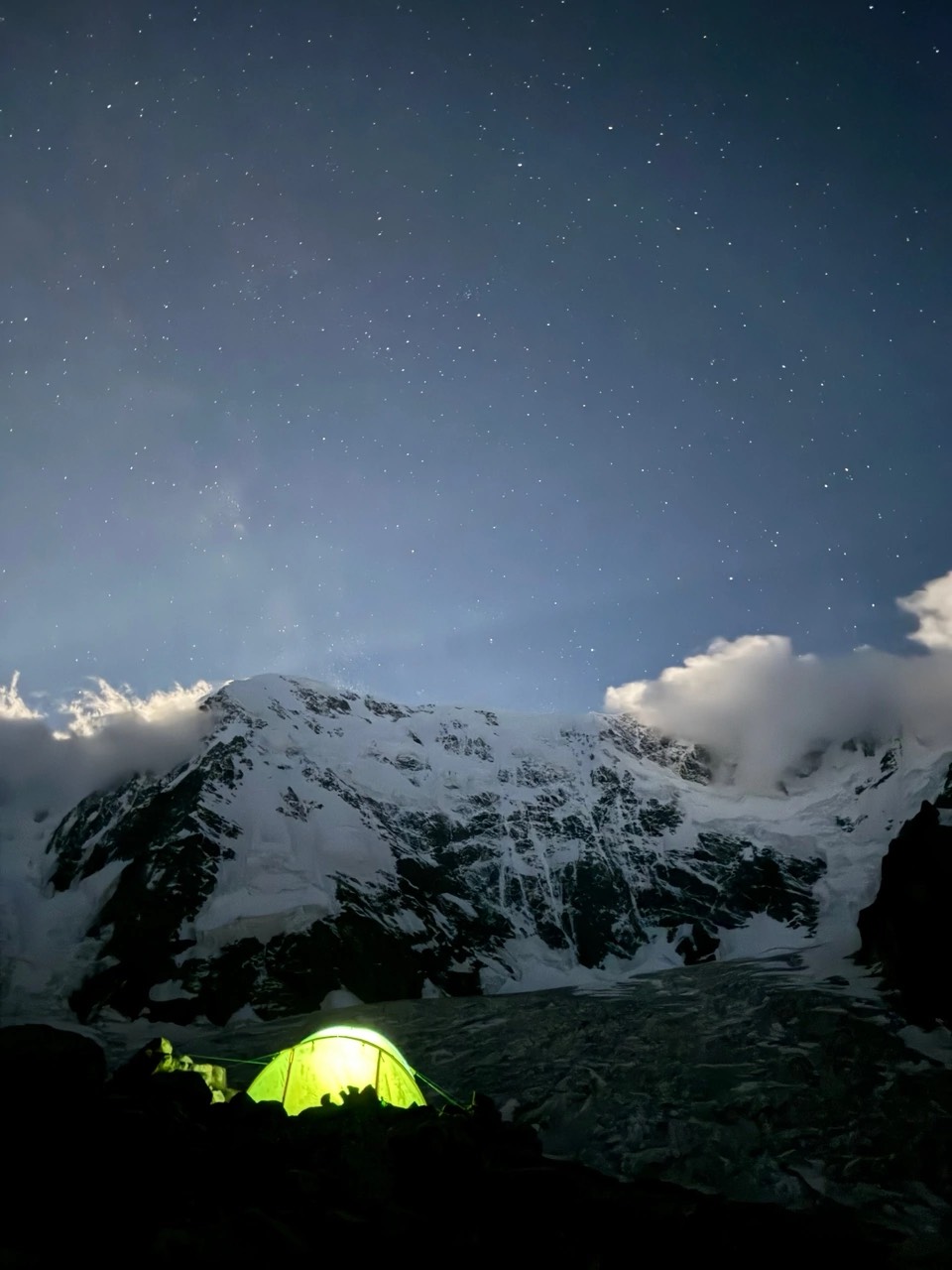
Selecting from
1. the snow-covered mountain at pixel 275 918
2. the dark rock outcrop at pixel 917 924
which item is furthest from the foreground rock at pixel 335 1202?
the snow-covered mountain at pixel 275 918

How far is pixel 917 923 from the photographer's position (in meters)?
64.7

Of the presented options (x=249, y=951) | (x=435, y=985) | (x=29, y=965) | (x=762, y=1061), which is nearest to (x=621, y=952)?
(x=435, y=985)

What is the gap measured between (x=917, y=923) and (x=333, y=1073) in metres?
69.1

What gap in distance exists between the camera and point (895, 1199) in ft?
42.2

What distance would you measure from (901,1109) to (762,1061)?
29.7 ft

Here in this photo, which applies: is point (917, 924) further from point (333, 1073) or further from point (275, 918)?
point (275, 918)

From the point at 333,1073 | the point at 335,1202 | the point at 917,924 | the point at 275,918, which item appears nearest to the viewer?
the point at 335,1202

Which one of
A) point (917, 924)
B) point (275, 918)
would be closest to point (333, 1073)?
point (917, 924)

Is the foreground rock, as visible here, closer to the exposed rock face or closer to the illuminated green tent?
the illuminated green tent

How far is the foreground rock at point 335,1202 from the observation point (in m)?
7.75

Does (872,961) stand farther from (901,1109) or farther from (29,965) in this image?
(29,965)

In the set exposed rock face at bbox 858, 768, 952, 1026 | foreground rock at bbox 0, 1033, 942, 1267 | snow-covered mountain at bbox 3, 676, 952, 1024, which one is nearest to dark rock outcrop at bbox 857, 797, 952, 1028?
exposed rock face at bbox 858, 768, 952, 1026

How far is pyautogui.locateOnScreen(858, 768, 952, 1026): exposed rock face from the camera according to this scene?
50831mm

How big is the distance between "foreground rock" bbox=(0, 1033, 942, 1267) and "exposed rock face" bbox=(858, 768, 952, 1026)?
129 ft
